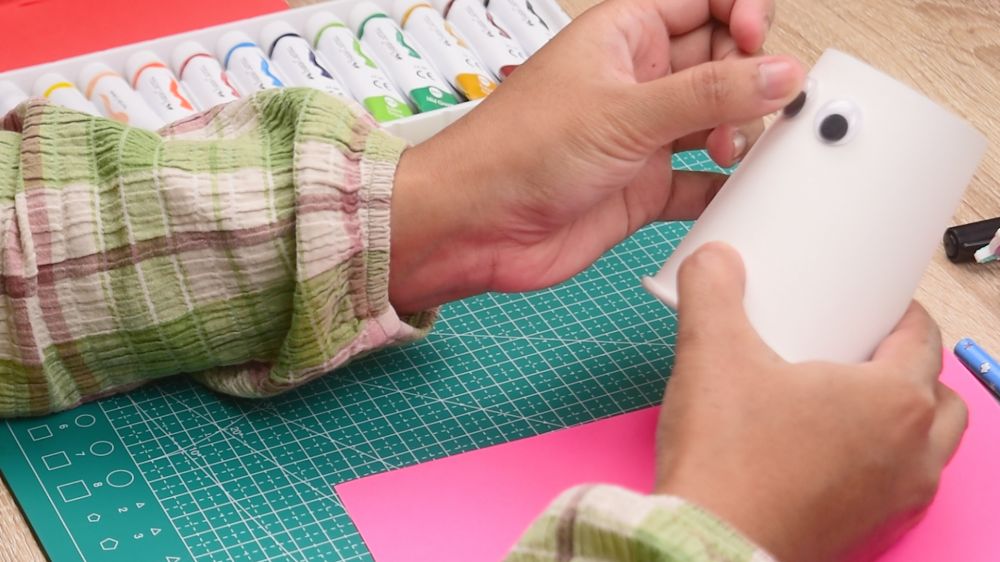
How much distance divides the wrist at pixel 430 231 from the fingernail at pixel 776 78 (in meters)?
0.17

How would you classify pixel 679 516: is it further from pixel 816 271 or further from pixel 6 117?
pixel 6 117

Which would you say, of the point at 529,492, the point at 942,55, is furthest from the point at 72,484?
the point at 942,55

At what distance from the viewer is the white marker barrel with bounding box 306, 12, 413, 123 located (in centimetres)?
96

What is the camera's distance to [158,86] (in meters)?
0.99

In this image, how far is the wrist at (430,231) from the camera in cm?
73

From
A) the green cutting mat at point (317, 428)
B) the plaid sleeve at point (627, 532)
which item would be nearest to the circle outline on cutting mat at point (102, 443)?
the green cutting mat at point (317, 428)

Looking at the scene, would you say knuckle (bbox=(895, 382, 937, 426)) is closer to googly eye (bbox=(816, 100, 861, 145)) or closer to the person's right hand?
the person's right hand

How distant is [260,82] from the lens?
0.99m

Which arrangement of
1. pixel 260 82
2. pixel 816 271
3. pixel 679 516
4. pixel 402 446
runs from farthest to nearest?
pixel 260 82 < pixel 402 446 < pixel 816 271 < pixel 679 516

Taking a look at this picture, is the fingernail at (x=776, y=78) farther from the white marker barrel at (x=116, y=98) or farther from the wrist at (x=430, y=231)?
the white marker barrel at (x=116, y=98)

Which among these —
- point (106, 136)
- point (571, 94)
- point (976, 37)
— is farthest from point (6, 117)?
point (976, 37)

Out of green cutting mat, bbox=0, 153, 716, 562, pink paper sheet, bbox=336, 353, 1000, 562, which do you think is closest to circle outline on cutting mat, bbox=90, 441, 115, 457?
green cutting mat, bbox=0, 153, 716, 562

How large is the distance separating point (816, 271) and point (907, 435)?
0.09 metres

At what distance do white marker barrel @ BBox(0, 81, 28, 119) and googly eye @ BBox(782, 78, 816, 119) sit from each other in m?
0.57
